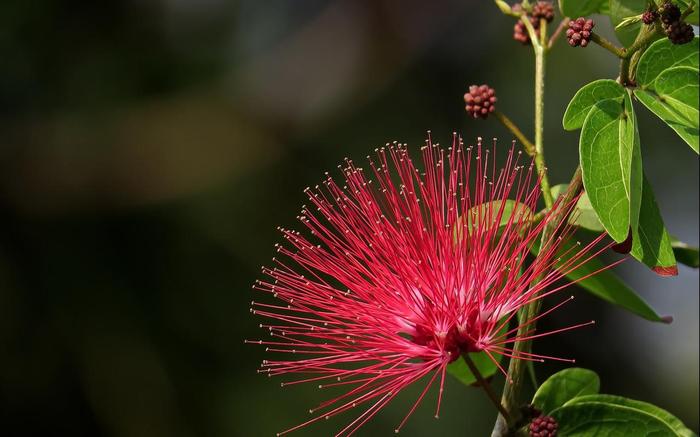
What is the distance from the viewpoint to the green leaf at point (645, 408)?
64.8 inches

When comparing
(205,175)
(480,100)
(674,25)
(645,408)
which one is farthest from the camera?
(205,175)

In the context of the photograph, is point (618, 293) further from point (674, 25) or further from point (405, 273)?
point (674, 25)

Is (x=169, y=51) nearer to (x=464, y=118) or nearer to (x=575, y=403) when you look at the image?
(x=464, y=118)

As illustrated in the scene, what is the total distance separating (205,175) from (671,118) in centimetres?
502

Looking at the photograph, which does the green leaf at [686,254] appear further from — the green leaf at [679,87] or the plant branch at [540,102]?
the green leaf at [679,87]

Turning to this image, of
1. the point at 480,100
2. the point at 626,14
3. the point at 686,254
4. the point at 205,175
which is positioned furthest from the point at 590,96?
the point at 205,175

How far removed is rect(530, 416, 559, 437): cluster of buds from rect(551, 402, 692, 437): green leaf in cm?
9

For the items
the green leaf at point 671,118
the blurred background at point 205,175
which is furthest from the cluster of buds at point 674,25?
the blurred background at point 205,175

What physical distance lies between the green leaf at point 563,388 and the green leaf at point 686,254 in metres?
0.42

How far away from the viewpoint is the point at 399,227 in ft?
6.03

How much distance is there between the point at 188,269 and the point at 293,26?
215 centimetres

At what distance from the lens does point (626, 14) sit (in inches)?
65.8

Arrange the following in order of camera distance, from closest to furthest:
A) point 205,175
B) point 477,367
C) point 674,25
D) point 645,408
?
point 674,25
point 645,408
point 477,367
point 205,175

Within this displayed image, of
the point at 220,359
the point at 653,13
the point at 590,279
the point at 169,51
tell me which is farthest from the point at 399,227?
the point at 169,51
